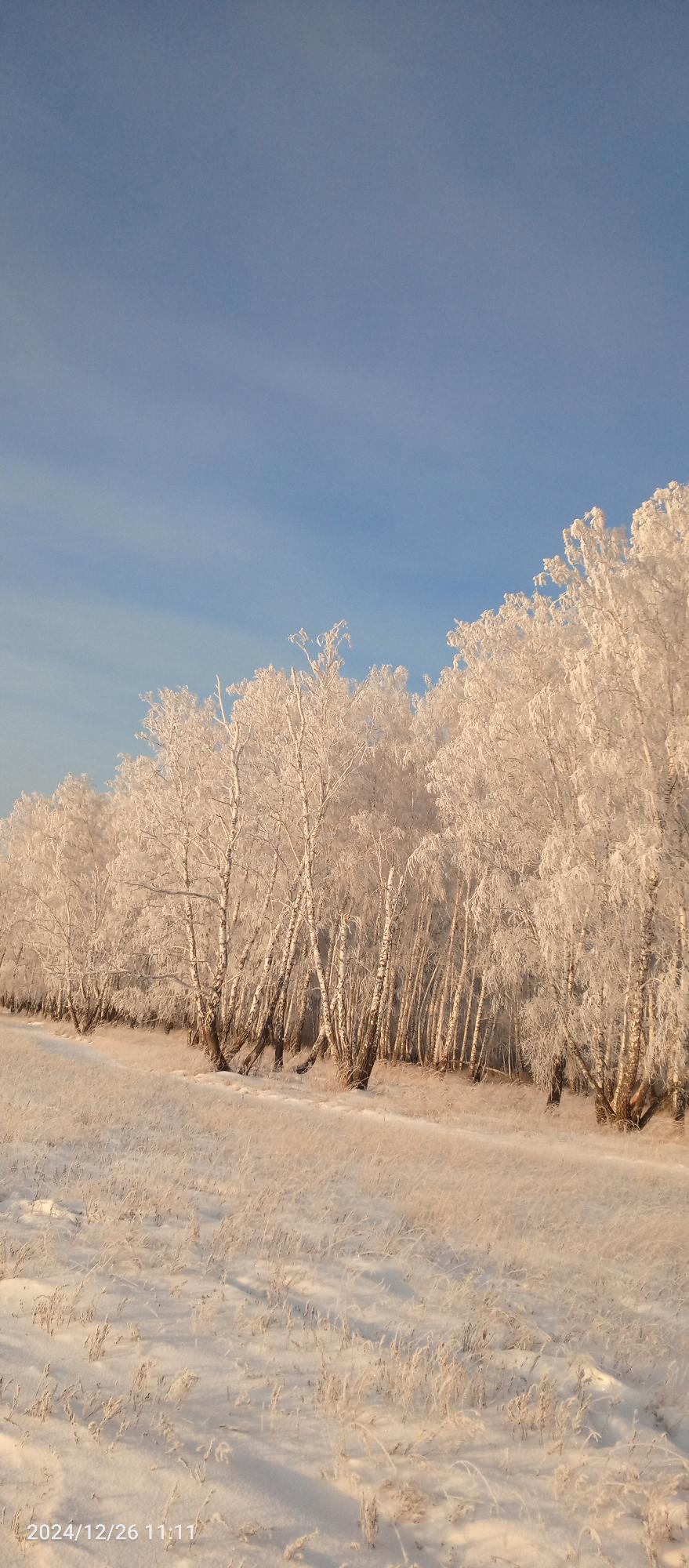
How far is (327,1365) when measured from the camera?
4375mm

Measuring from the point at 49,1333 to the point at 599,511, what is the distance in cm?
1760

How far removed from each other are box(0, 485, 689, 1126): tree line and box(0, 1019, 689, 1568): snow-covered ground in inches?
304

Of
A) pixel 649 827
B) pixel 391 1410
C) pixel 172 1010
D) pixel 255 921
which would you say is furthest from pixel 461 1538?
pixel 172 1010

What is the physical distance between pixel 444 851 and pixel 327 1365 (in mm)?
18278

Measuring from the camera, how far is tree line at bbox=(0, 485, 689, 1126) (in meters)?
16.0

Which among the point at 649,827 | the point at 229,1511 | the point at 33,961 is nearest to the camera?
the point at 229,1511

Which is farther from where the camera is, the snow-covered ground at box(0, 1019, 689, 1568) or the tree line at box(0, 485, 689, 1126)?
the tree line at box(0, 485, 689, 1126)

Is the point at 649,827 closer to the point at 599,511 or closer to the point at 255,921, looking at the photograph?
the point at 599,511

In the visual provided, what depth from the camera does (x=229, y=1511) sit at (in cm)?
315
